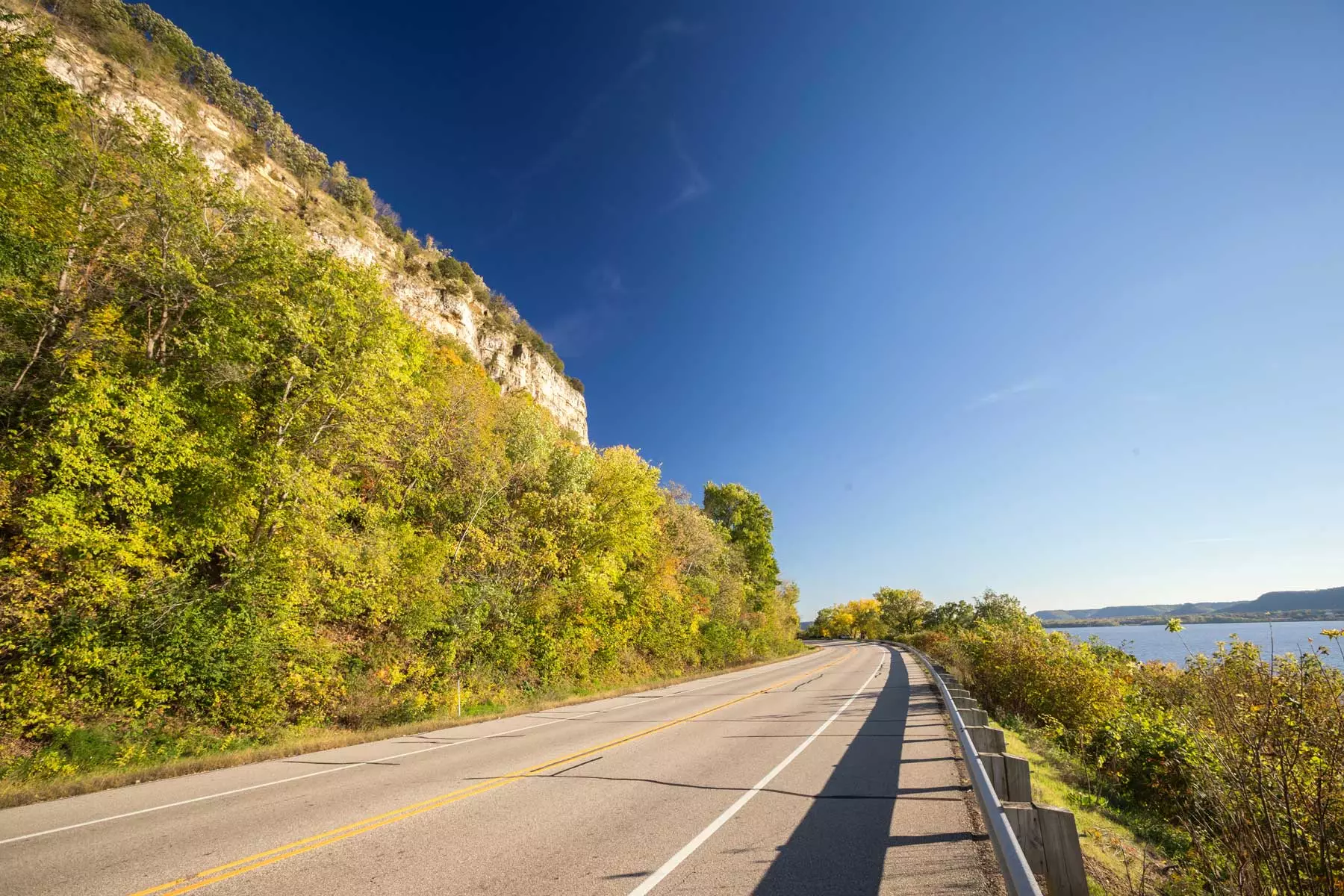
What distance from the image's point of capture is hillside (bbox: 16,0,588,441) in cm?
3014

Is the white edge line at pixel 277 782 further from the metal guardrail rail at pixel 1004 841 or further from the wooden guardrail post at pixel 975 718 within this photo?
the metal guardrail rail at pixel 1004 841

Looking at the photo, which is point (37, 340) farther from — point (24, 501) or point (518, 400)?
point (518, 400)

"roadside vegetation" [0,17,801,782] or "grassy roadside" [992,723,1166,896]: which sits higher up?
"roadside vegetation" [0,17,801,782]

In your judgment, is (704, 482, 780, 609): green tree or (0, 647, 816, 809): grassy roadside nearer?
(0, 647, 816, 809): grassy roadside

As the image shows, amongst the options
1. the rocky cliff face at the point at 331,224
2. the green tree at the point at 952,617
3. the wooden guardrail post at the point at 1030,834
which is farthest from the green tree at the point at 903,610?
the wooden guardrail post at the point at 1030,834

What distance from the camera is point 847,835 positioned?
5.32m

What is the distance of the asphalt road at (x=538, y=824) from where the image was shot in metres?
4.47

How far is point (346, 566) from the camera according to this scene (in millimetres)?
11836

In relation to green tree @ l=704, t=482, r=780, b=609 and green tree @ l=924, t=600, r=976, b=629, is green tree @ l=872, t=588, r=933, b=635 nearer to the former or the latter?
green tree @ l=924, t=600, r=976, b=629

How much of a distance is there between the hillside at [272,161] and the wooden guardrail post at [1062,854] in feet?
55.0

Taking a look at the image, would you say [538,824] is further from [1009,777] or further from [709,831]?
[1009,777]

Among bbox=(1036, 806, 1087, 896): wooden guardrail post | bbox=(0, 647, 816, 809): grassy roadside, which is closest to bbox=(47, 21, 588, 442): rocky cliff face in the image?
bbox=(0, 647, 816, 809): grassy roadside

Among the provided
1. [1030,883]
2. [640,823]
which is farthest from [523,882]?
[1030,883]

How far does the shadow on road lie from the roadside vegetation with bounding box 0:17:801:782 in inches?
434
